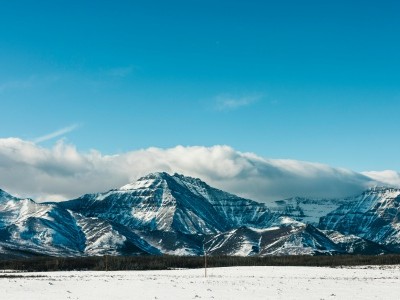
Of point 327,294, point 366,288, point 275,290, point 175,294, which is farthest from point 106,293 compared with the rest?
point 366,288

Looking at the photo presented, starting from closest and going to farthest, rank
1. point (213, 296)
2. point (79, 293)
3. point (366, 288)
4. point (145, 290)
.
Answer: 1. point (213, 296)
2. point (79, 293)
3. point (145, 290)
4. point (366, 288)

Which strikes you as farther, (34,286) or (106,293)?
(34,286)

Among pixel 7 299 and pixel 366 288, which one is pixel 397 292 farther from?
pixel 7 299

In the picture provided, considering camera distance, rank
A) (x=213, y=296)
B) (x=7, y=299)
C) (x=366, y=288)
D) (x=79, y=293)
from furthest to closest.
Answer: (x=366, y=288) → (x=79, y=293) → (x=213, y=296) → (x=7, y=299)

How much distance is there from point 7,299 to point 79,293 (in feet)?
30.0

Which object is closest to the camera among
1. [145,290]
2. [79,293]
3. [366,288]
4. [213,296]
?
[213,296]

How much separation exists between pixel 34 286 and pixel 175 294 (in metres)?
22.0

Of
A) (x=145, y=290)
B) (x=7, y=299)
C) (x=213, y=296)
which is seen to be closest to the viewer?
(x=7, y=299)

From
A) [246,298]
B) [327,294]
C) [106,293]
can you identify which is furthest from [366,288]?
[106,293]

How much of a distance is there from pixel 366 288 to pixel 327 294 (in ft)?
41.2

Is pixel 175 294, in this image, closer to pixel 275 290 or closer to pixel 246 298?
pixel 246 298

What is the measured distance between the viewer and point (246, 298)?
186 ft

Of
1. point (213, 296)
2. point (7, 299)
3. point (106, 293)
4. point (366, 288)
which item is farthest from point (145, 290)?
point (366, 288)

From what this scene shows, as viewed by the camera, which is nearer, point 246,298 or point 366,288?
point 246,298
